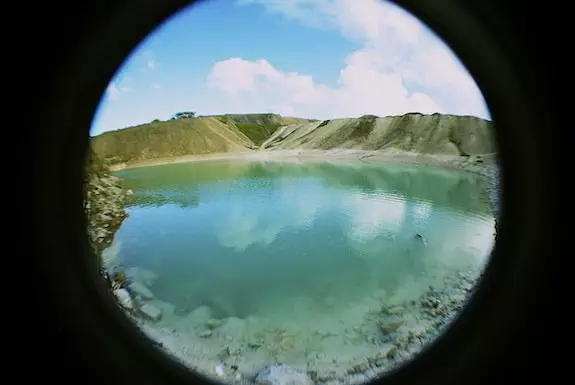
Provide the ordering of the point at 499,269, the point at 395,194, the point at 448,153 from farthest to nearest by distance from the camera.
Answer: the point at 448,153 → the point at 395,194 → the point at 499,269

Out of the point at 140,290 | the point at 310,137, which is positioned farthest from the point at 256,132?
the point at 140,290

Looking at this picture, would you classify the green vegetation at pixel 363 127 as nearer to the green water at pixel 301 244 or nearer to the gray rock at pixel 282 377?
the green water at pixel 301 244

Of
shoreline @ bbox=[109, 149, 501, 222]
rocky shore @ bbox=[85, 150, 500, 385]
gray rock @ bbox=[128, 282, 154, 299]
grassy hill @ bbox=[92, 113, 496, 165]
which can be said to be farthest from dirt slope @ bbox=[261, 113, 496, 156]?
gray rock @ bbox=[128, 282, 154, 299]

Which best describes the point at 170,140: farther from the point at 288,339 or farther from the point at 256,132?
the point at 288,339

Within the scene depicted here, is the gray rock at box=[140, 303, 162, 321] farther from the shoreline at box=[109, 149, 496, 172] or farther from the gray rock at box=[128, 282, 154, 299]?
the shoreline at box=[109, 149, 496, 172]

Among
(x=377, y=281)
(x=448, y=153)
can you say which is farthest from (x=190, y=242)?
(x=448, y=153)

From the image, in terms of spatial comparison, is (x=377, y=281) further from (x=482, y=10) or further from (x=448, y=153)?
(x=448, y=153)
